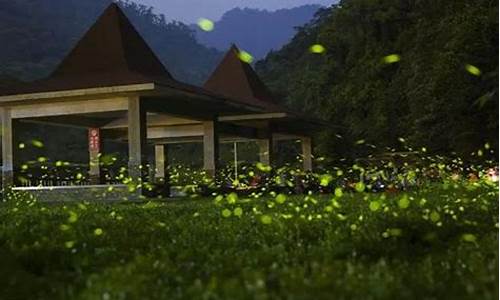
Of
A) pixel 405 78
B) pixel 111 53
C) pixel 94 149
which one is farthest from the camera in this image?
pixel 405 78

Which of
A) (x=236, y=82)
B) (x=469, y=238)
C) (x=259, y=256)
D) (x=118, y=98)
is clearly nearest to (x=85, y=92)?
(x=118, y=98)

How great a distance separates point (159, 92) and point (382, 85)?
81.7 ft

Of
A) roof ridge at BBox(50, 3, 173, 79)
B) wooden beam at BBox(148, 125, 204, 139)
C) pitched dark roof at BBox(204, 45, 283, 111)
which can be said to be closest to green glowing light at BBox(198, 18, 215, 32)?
roof ridge at BBox(50, 3, 173, 79)

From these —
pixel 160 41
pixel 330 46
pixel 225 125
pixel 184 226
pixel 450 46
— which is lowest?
pixel 184 226

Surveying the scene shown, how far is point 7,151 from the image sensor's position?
22.8m

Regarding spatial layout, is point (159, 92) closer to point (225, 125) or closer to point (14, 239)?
point (225, 125)

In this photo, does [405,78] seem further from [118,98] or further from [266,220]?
[266,220]

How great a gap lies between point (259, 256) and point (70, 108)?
16.9 meters

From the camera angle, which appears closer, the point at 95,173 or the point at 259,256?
the point at 259,256

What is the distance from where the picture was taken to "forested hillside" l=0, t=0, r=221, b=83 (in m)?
69.8

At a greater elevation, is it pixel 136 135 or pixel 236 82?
pixel 236 82

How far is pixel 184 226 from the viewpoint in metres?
8.79

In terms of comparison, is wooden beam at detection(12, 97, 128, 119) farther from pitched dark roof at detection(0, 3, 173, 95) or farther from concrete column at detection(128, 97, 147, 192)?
pitched dark roof at detection(0, 3, 173, 95)

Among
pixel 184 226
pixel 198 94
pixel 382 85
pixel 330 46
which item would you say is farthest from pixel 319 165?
pixel 184 226
